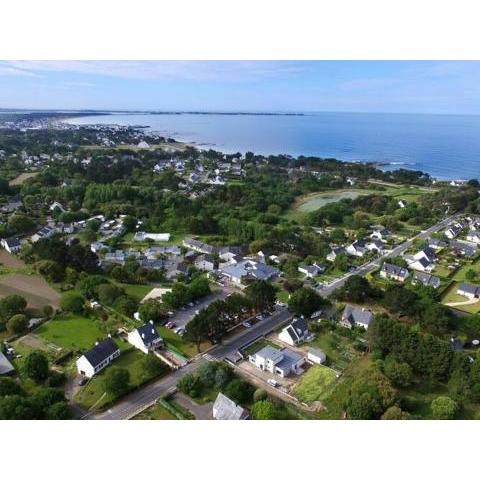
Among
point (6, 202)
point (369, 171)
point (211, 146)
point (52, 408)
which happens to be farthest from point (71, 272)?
point (211, 146)

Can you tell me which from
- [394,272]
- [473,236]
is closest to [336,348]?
[394,272]

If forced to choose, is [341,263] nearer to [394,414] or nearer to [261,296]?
[261,296]

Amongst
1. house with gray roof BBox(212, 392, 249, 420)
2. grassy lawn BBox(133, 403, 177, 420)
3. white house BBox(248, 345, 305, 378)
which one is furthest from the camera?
white house BBox(248, 345, 305, 378)

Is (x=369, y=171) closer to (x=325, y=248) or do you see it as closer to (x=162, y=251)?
(x=325, y=248)

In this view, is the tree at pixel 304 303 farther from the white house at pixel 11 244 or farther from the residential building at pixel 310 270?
the white house at pixel 11 244

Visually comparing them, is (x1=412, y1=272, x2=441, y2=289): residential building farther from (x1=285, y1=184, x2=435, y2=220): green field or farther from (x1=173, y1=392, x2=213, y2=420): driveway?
A: (x1=285, y1=184, x2=435, y2=220): green field

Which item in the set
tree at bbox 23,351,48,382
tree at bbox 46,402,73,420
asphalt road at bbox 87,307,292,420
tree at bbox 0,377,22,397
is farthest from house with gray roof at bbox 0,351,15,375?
asphalt road at bbox 87,307,292,420

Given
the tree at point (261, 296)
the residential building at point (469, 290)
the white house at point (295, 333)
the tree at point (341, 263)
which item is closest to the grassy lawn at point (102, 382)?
the white house at point (295, 333)
